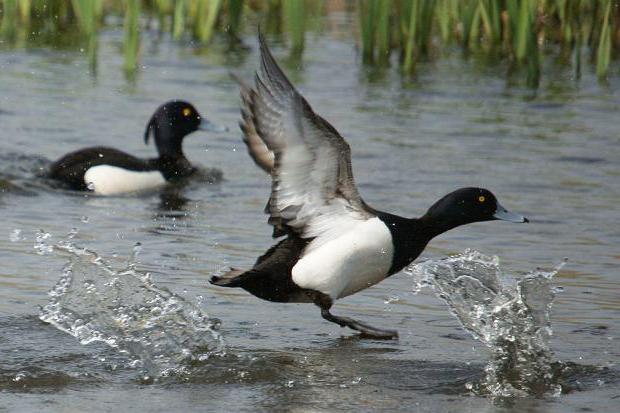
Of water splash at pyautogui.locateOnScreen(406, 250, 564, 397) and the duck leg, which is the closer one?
water splash at pyautogui.locateOnScreen(406, 250, 564, 397)

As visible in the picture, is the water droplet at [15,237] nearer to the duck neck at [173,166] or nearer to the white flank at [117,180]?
the white flank at [117,180]

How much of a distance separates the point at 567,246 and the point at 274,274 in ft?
8.62

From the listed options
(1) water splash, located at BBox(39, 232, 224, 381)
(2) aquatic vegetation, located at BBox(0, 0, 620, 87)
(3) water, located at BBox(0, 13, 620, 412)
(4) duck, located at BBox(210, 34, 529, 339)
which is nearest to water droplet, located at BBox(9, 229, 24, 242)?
(3) water, located at BBox(0, 13, 620, 412)

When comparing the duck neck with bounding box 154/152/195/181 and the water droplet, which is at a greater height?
the water droplet

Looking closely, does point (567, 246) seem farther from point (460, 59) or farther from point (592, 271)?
point (460, 59)

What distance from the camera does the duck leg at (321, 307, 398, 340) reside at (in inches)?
256

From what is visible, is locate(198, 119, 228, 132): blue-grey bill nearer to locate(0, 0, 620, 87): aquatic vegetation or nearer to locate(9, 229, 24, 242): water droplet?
locate(0, 0, 620, 87): aquatic vegetation

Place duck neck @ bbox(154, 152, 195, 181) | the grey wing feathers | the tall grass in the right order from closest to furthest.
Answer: the grey wing feathers
duck neck @ bbox(154, 152, 195, 181)
the tall grass

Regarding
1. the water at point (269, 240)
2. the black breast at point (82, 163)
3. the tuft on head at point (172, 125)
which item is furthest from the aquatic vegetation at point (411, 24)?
the black breast at point (82, 163)

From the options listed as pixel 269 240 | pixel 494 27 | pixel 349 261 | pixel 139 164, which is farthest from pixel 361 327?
pixel 494 27

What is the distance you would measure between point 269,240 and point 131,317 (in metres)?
2.45

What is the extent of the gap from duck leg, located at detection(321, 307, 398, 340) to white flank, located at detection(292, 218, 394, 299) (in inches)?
4.6

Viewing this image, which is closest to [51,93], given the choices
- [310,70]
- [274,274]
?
[310,70]

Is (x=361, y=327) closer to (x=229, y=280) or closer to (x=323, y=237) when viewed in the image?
(x=323, y=237)
